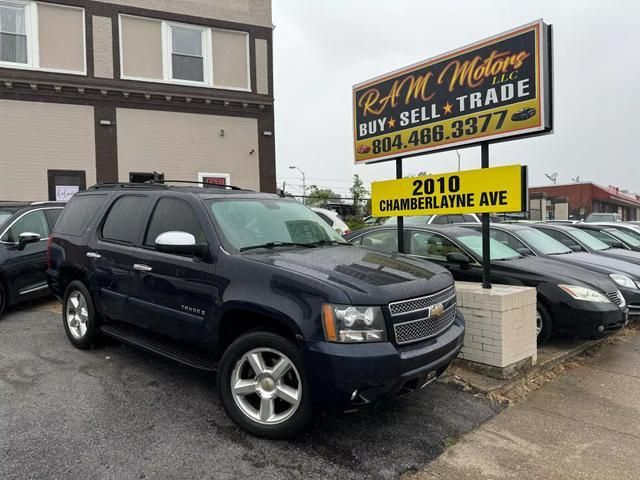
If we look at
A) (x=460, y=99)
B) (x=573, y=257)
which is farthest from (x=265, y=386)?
(x=573, y=257)

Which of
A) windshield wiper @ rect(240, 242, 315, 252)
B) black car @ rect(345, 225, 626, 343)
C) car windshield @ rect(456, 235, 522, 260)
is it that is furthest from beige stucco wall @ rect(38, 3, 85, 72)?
windshield wiper @ rect(240, 242, 315, 252)

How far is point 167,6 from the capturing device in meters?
14.6

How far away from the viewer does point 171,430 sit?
3.49 m

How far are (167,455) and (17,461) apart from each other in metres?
0.91

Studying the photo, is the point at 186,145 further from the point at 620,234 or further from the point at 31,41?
the point at 620,234

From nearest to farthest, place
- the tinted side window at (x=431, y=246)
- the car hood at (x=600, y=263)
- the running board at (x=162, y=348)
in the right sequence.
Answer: the running board at (x=162, y=348) → the tinted side window at (x=431, y=246) → the car hood at (x=600, y=263)

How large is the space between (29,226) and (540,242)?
25.3 feet

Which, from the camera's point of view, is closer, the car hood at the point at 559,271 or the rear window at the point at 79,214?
the rear window at the point at 79,214

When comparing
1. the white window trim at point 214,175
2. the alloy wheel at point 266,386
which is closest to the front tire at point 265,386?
the alloy wheel at point 266,386

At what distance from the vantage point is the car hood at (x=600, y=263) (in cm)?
664

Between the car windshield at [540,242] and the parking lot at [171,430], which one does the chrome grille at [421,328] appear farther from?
the car windshield at [540,242]

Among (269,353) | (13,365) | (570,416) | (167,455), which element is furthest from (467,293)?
(13,365)

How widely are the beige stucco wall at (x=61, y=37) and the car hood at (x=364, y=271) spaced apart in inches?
507

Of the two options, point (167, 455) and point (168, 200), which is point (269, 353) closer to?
point (167, 455)
